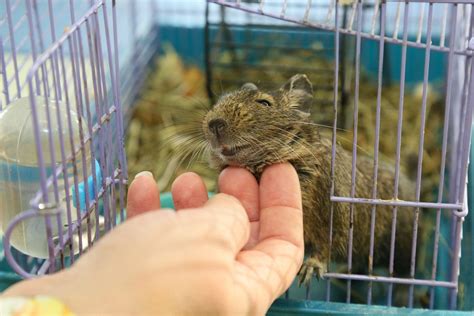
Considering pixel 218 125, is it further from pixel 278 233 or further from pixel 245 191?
pixel 278 233

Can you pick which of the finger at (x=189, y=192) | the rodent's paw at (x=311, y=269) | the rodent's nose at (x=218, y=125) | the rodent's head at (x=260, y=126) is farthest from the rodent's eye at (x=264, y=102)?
the rodent's paw at (x=311, y=269)

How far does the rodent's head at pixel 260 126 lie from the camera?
1.89 meters

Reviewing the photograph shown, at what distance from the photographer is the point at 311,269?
2.06 m

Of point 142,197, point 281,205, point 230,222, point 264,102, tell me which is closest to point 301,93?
point 264,102

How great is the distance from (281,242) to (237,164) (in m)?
0.34

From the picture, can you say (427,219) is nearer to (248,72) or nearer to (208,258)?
(248,72)

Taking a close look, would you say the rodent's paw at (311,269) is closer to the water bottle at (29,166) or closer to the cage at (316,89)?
the cage at (316,89)

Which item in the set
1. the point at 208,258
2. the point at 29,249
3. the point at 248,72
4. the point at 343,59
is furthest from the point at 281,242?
the point at 248,72

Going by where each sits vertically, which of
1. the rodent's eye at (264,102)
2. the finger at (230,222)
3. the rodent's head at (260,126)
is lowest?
the finger at (230,222)

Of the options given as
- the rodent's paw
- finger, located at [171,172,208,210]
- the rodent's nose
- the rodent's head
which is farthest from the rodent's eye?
the rodent's paw

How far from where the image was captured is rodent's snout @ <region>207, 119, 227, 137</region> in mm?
1872

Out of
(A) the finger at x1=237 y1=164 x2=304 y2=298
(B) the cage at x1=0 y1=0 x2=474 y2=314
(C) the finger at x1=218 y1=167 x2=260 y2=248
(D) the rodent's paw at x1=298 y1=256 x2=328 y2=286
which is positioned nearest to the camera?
(A) the finger at x1=237 y1=164 x2=304 y2=298

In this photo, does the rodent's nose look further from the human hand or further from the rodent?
the human hand

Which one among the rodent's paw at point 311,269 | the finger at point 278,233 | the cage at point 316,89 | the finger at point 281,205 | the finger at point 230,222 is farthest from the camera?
the rodent's paw at point 311,269
